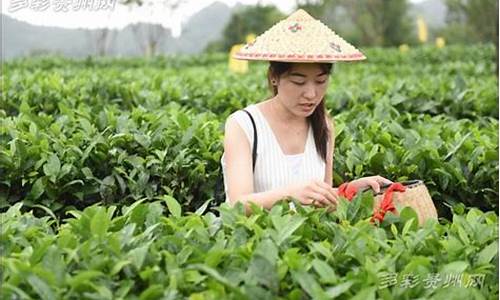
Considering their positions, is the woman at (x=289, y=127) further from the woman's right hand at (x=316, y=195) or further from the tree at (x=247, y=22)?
the tree at (x=247, y=22)

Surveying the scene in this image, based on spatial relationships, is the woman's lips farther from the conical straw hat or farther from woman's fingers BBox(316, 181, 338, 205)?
woman's fingers BBox(316, 181, 338, 205)

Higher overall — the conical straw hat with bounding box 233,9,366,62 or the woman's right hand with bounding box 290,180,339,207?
the conical straw hat with bounding box 233,9,366,62

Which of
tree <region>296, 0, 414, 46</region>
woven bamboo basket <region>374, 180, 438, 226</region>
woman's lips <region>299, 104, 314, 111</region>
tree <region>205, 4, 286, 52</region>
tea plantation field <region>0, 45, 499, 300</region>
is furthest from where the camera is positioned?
tree <region>205, 4, 286, 52</region>

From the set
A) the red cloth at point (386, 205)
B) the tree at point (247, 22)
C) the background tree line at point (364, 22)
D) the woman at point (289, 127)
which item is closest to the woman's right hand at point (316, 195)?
the woman at point (289, 127)

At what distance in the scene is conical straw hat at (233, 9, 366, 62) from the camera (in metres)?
2.76

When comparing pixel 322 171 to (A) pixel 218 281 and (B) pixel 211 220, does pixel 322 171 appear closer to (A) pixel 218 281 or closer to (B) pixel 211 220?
(B) pixel 211 220

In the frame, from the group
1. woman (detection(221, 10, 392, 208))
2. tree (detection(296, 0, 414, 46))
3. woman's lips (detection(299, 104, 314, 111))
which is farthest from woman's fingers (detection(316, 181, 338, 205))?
tree (detection(296, 0, 414, 46))

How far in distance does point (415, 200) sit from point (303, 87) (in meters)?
0.49

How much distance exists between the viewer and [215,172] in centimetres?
384

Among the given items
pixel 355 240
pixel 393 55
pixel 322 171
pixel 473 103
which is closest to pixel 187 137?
pixel 322 171

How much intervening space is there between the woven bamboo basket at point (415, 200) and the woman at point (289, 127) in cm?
7

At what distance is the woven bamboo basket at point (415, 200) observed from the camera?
8.96ft

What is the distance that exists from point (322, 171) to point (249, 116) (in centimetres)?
35

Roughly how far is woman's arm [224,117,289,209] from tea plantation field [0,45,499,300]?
0.09 metres
